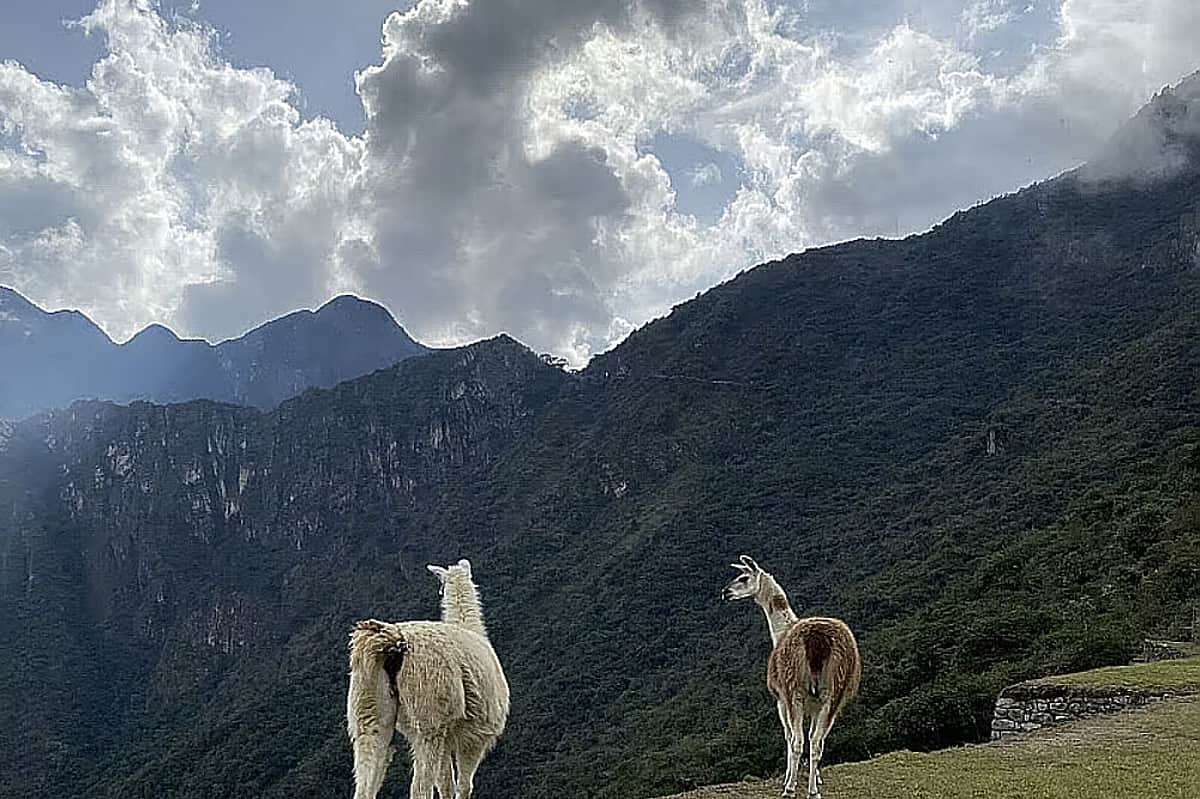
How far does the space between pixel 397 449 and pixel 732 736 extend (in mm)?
118701

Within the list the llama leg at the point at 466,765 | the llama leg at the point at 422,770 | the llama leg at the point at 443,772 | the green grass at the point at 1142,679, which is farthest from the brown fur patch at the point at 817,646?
the green grass at the point at 1142,679

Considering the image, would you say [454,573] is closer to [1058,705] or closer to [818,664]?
[818,664]

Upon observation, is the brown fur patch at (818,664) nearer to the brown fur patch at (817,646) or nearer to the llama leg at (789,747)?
the brown fur patch at (817,646)

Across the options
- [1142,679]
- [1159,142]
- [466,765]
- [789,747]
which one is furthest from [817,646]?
[1159,142]

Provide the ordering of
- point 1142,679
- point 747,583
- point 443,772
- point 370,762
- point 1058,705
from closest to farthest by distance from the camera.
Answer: point 370,762, point 443,772, point 747,583, point 1058,705, point 1142,679

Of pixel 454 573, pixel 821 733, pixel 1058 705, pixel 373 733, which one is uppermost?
pixel 454 573

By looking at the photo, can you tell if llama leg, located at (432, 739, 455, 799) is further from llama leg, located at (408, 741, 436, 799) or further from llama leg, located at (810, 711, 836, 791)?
llama leg, located at (810, 711, 836, 791)

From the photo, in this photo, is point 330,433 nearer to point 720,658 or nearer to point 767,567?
point 767,567

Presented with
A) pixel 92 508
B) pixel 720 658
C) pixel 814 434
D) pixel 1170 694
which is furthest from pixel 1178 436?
pixel 92 508

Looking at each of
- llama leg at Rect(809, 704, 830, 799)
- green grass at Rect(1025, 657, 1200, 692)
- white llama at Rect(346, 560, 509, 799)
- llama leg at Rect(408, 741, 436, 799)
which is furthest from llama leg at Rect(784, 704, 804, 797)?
green grass at Rect(1025, 657, 1200, 692)

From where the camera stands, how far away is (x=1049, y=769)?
10.1 metres

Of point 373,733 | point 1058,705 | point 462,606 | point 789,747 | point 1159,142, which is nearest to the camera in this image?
point 373,733

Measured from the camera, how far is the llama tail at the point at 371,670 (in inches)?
247

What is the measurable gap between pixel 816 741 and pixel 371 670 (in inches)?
172
